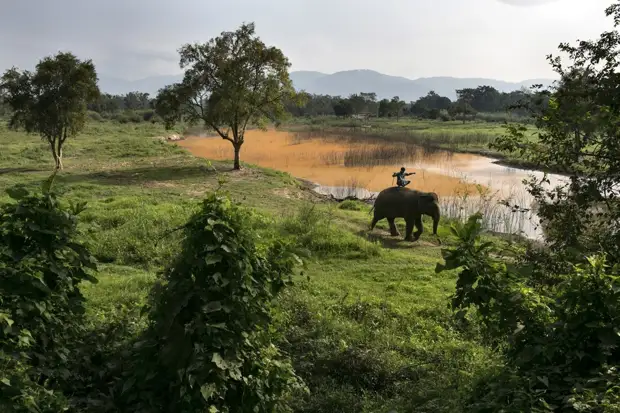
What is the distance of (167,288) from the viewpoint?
4.34m

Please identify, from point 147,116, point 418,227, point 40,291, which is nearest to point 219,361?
point 40,291

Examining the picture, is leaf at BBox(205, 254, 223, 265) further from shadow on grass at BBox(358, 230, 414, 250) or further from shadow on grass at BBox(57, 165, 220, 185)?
shadow on grass at BBox(57, 165, 220, 185)

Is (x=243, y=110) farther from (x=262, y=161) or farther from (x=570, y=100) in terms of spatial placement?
(x=570, y=100)

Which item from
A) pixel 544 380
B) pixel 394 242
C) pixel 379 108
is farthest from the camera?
pixel 379 108

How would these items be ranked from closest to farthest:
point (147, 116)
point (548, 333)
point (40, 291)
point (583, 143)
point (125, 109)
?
point (548, 333) < point (40, 291) < point (583, 143) < point (147, 116) < point (125, 109)

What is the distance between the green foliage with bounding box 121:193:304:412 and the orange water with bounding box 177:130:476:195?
20.2 meters

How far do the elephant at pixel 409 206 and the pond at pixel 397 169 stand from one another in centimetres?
360

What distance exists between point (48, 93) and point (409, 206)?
1794cm

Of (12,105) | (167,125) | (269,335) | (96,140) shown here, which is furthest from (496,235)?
(96,140)

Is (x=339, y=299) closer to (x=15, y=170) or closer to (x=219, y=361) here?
(x=219, y=361)

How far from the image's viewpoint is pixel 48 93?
23.3 m

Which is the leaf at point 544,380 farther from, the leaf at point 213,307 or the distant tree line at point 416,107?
the distant tree line at point 416,107

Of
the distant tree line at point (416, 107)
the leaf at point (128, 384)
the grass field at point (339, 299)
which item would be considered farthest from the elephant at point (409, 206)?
the distant tree line at point (416, 107)

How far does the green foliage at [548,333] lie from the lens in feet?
11.2
